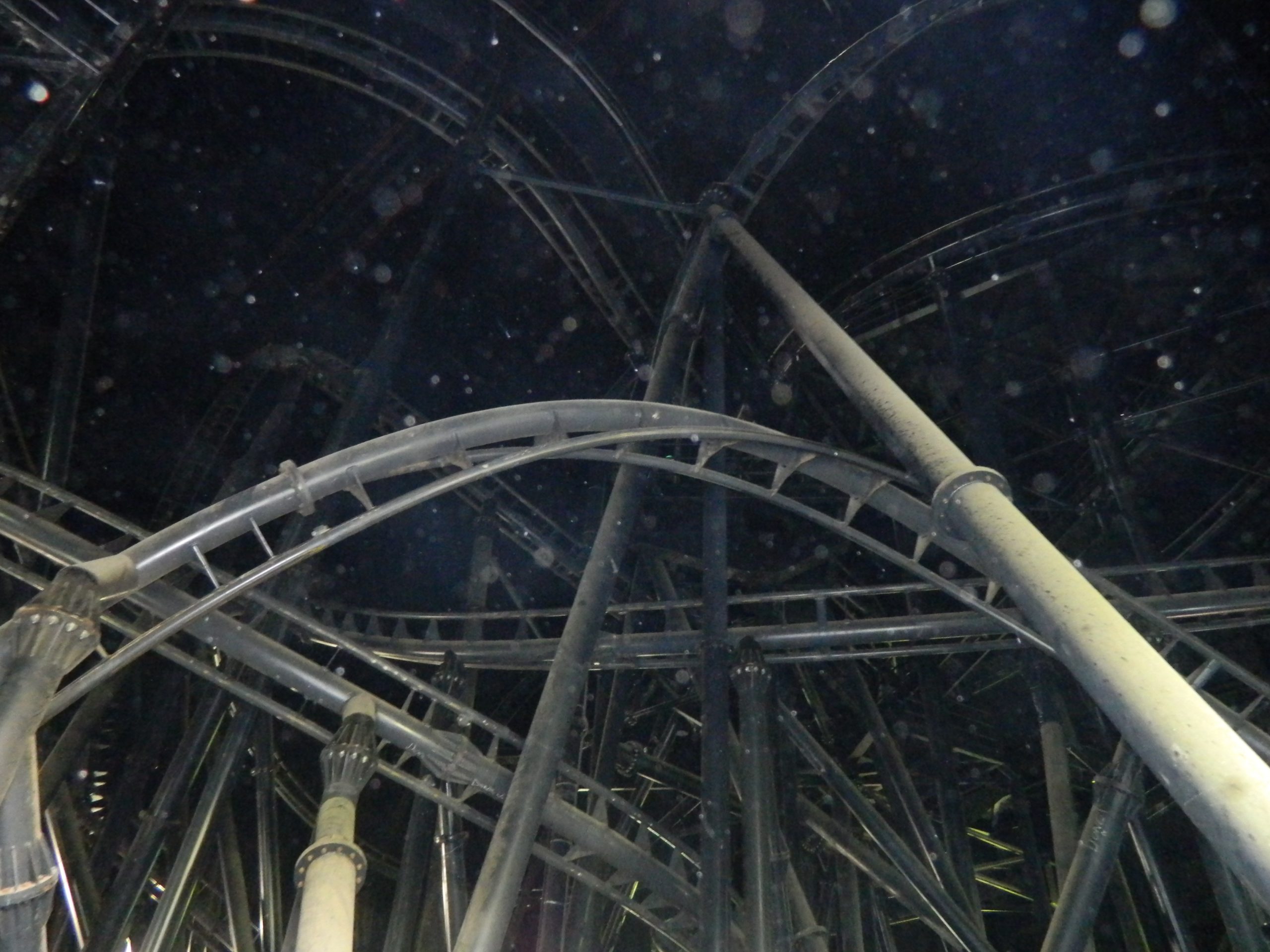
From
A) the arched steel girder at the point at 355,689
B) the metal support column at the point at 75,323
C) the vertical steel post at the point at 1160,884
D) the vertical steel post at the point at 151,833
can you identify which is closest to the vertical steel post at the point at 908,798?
the vertical steel post at the point at 1160,884

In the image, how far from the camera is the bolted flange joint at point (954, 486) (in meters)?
4.48

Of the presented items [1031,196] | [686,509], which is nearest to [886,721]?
[686,509]

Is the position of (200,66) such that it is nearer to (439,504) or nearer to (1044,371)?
(439,504)

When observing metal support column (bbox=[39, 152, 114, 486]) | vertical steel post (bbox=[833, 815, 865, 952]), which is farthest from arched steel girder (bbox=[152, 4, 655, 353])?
vertical steel post (bbox=[833, 815, 865, 952])

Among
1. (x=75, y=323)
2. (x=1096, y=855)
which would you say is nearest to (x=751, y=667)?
(x=1096, y=855)

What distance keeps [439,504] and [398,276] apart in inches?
116

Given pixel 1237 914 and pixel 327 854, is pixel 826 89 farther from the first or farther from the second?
pixel 327 854

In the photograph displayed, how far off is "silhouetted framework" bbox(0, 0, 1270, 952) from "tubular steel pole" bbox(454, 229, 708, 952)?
27 mm

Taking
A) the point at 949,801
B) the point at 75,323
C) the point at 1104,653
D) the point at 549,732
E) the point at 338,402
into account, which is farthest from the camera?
the point at 338,402

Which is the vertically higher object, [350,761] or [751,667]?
[751,667]

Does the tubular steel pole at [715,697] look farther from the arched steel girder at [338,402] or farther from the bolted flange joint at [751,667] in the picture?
the arched steel girder at [338,402]

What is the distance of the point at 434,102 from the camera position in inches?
403

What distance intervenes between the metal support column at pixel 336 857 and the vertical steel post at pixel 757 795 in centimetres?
260

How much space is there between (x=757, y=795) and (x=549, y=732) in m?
1.94
